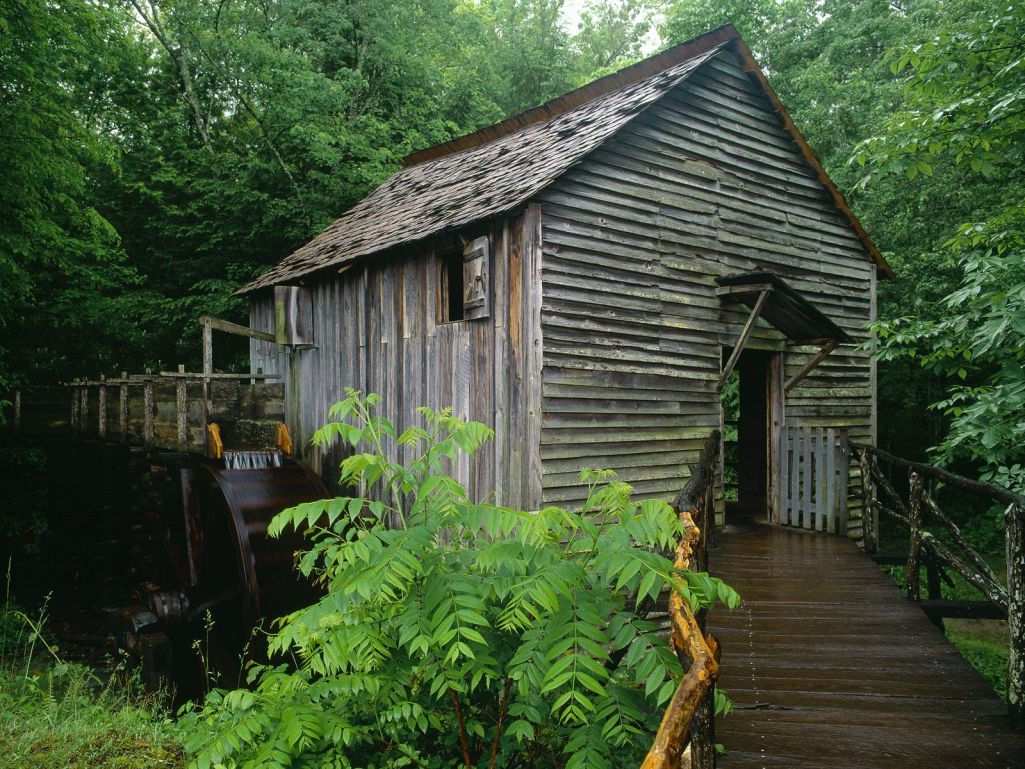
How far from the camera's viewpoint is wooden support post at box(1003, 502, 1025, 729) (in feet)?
11.7

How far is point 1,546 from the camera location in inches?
620

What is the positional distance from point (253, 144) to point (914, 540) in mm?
18363

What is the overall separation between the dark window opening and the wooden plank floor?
4.51 meters

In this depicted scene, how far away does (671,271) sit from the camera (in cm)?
850

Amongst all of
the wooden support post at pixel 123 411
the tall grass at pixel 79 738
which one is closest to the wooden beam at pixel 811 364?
the tall grass at pixel 79 738

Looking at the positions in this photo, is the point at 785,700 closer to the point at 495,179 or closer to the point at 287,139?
the point at 495,179

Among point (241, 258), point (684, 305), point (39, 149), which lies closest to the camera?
point (684, 305)

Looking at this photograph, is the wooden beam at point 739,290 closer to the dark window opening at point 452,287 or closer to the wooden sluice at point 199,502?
the dark window opening at point 452,287

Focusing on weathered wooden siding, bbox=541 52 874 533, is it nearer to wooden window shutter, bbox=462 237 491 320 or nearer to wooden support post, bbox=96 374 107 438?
wooden window shutter, bbox=462 237 491 320

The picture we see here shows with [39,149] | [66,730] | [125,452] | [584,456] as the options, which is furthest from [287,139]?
[66,730]

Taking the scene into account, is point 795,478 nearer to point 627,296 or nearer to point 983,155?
point 627,296

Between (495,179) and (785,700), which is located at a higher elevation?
(495,179)

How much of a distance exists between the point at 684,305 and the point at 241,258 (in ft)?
42.1

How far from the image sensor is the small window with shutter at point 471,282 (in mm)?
7836
